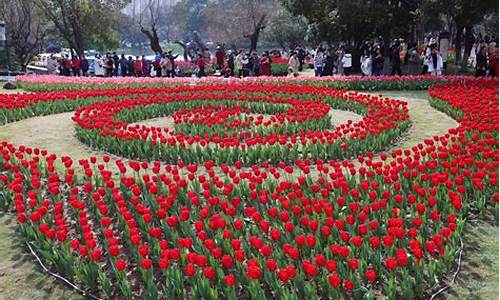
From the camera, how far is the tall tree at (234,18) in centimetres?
4808

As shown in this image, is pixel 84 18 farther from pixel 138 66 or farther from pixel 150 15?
pixel 138 66

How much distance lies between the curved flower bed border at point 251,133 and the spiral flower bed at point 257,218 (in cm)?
6

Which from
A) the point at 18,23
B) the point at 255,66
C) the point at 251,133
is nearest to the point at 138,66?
the point at 255,66

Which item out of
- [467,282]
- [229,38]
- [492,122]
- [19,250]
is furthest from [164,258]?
[229,38]

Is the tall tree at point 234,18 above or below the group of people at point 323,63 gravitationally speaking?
above

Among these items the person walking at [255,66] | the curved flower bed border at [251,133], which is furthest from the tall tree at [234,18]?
the curved flower bed border at [251,133]

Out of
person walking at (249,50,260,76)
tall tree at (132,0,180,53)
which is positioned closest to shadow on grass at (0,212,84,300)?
person walking at (249,50,260,76)

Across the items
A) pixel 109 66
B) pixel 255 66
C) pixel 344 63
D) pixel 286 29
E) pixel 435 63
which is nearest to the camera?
pixel 435 63

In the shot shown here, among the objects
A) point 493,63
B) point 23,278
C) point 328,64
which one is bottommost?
point 23,278

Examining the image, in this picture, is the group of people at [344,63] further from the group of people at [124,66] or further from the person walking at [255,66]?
the group of people at [124,66]

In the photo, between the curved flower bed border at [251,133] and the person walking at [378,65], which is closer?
the curved flower bed border at [251,133]

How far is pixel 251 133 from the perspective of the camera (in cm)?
1015

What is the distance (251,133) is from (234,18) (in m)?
49.1

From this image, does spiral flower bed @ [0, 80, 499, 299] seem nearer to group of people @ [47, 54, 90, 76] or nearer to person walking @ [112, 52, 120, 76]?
person walking @ [112, 52, 120, 76]
